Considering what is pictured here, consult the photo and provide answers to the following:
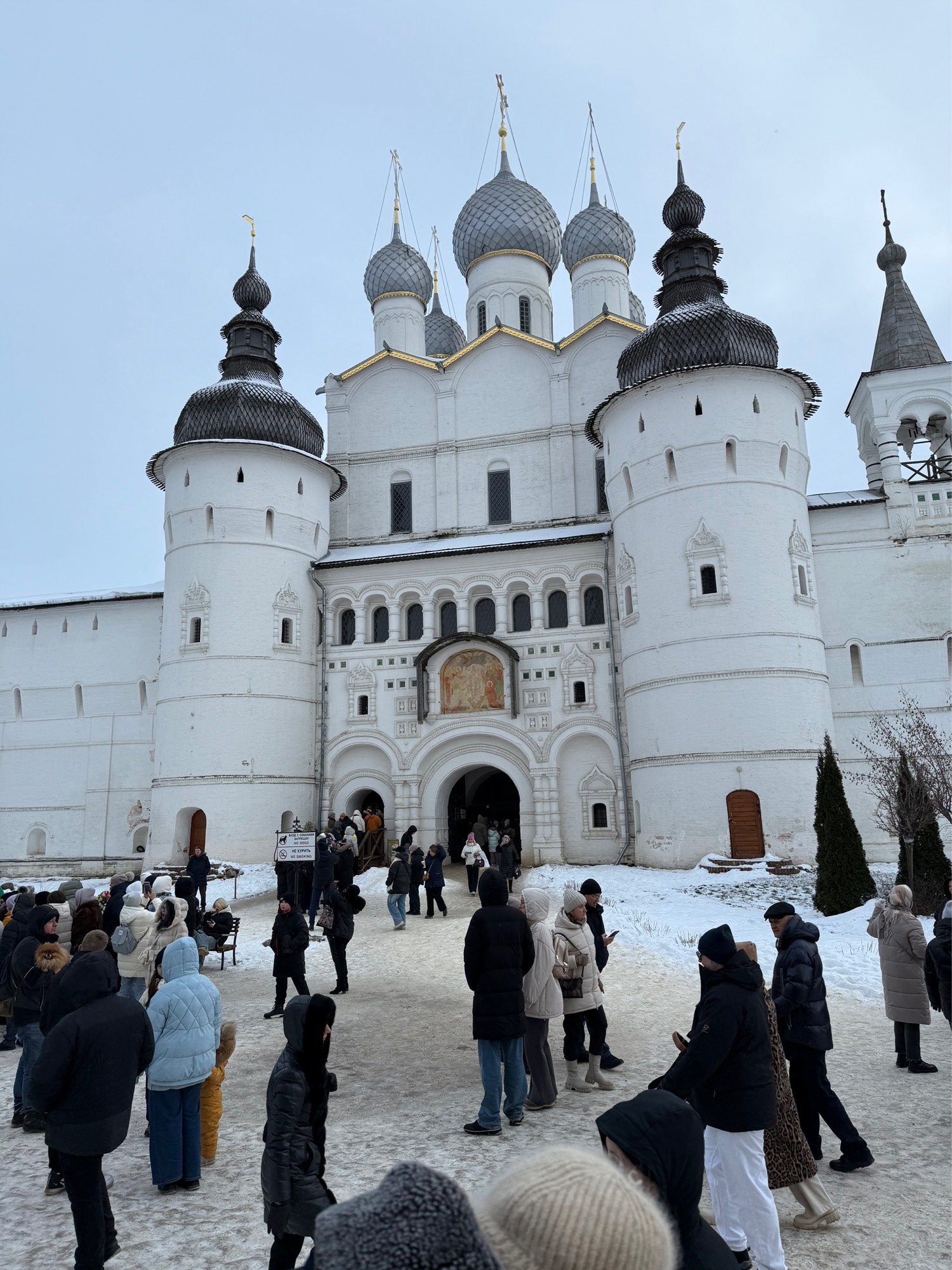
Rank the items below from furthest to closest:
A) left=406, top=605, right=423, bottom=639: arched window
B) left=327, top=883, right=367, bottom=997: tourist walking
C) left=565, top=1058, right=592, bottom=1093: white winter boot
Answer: left=406, top=605, right=423, bottom=639: arched window < left=327, top=883, right=367, bottom=997: tourist walking < left=565, top=1058, right=592, bottom=1093: white winter boot

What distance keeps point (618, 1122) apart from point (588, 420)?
23.3 metres

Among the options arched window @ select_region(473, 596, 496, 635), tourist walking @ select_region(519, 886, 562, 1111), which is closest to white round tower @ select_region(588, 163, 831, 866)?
arched window @ select_region(473, 596, 496, 635)

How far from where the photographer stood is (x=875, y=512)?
2377cm

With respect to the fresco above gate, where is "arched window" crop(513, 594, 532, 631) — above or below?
above

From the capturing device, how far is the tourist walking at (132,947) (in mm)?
7688

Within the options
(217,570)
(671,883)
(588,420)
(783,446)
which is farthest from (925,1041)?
(217,570)

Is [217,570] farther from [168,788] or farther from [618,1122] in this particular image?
[618,1122]

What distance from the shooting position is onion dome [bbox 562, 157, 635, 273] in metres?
31.4

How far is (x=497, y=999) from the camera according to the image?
5.87 m

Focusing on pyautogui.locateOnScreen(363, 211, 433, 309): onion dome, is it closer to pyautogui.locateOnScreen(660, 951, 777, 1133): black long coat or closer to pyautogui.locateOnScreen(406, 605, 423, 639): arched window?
pyautogui.locateOnScreen(406, 605, 423, 639): arched window

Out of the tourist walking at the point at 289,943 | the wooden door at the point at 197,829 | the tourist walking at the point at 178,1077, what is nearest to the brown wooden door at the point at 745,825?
the wooden door at the point at 197,829

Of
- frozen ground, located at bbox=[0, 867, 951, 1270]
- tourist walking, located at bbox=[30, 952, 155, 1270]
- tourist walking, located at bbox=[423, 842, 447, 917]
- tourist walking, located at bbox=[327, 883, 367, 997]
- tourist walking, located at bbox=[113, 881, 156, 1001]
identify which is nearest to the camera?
tourist walking, located at bbox=[30, 952, 155, 1270]

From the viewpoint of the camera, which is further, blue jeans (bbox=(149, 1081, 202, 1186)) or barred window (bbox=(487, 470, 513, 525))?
barred window (bbox=(487, 470, 513, 525))

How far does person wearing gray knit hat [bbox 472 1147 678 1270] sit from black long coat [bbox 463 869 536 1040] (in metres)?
4.45
